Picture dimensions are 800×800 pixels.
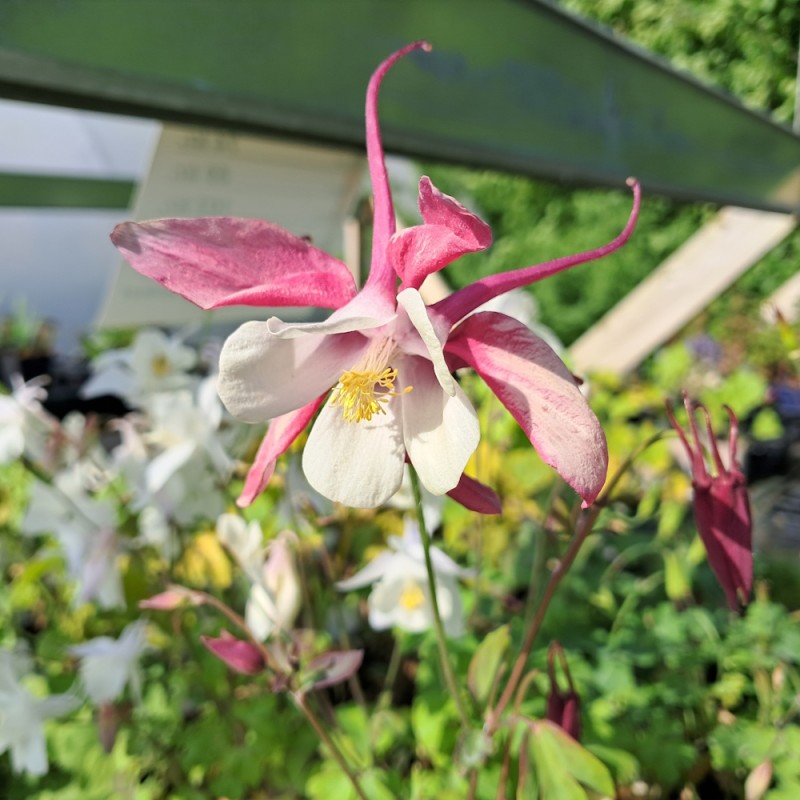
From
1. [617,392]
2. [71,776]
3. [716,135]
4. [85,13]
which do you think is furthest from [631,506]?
[85,13]

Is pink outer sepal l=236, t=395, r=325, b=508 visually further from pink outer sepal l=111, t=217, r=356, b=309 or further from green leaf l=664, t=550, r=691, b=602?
→ green leaf l=664, t=550, r=691, b=602

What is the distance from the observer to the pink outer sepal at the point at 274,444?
39cm

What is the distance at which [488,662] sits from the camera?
56cm

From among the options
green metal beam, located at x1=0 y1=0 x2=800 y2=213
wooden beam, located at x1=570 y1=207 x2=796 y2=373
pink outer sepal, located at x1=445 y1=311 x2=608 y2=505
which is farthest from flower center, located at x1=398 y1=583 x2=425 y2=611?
wooden beam, located at x1=570 y1=207 x2=796 y2=373

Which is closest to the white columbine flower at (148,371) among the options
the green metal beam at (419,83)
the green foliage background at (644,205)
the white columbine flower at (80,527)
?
the white columbine flower at (80,527)

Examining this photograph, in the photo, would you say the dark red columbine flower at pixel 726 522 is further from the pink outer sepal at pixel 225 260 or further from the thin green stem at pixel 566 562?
the pink outer sepal at pixel 225 260

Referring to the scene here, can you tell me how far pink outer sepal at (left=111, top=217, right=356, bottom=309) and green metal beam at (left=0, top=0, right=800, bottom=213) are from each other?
0.42 metres

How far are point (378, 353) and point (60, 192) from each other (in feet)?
4.90

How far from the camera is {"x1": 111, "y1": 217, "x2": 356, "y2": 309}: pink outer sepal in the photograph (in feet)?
1.11

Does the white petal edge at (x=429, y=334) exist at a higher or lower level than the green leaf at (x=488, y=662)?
higher

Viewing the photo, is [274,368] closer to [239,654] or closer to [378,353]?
[378,353]

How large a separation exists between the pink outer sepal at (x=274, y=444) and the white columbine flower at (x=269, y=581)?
271mm

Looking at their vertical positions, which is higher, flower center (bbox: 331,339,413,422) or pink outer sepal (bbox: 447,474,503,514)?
flower center (bbox: 331,339,413,422)

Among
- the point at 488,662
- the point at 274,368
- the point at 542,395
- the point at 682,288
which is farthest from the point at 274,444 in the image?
the point at 682,288
